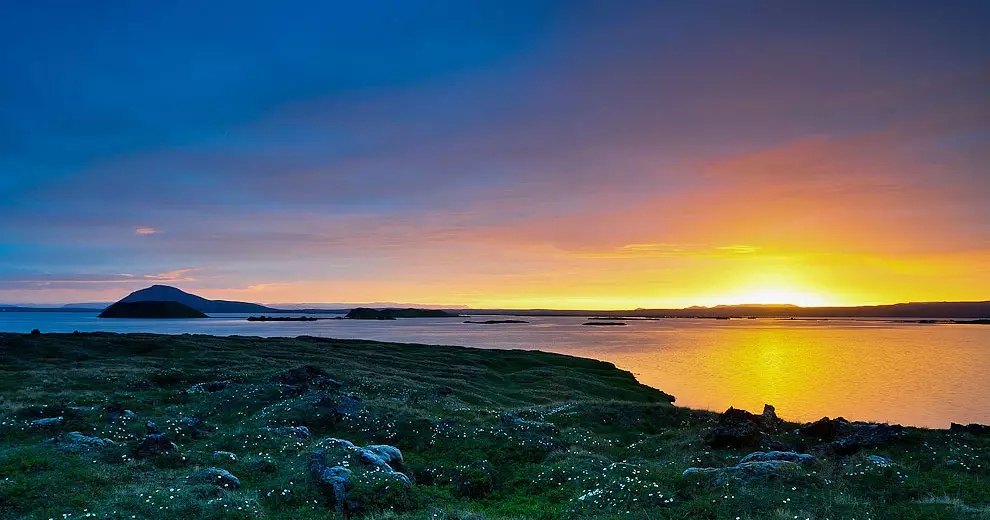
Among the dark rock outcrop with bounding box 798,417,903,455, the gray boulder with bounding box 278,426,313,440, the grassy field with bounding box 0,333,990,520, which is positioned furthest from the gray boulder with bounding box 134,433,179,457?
the dark rock outcrop with bounding box 798,417,903,455

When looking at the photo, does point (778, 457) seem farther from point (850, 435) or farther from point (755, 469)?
point (850, 435)

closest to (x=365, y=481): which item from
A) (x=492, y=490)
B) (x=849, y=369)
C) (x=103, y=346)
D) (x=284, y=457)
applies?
(x=492, y=490)

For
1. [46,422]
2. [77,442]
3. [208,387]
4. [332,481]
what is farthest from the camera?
[208,387]

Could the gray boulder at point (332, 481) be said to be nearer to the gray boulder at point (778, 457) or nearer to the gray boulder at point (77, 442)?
the gray boulder at point (77, 442)

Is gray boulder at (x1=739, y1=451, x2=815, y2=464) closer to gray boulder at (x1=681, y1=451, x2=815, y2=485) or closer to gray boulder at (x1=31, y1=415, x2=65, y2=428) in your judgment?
gray boulder at (x1=681, y1=451, x2=815, y2=485)

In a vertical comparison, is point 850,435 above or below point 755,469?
below

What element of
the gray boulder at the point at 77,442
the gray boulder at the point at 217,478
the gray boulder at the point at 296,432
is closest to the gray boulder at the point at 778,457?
the gray boulder at the point at 217,478

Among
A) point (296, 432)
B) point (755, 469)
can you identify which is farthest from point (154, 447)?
point (755, 469)

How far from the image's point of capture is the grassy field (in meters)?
17.2

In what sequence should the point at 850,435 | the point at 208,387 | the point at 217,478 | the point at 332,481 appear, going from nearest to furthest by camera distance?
the point at 332,481, the point at 217,478, the point at 850,435, the point at 208,387

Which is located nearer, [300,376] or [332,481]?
[332,481]

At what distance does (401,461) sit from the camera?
22.7 metres

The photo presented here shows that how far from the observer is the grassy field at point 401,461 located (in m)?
17.2

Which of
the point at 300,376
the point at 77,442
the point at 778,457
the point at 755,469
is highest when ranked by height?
the point at 300,376
